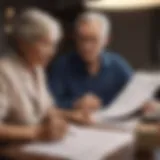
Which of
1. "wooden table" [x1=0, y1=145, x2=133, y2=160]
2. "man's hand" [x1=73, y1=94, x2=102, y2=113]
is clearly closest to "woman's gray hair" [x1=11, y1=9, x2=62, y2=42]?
"man's hand" [x1=73, y1=94, x2=102, y2=113]

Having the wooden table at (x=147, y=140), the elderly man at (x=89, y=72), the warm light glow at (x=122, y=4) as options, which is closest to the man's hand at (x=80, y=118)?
the elderly man at (x=89, y=72)

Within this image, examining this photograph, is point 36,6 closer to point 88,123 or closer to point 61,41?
point 61,41

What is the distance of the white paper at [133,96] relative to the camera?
117cm

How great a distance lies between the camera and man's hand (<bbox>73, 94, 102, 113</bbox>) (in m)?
1.17

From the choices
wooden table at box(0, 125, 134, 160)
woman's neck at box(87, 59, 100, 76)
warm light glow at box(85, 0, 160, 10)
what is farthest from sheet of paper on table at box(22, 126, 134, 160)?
warm light glow at box(85, 0, 160, 10)

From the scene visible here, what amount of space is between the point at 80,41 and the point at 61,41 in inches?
1.7

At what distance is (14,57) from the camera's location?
1161 millimetres

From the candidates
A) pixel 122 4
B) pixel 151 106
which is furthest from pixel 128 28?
pixel 151 106

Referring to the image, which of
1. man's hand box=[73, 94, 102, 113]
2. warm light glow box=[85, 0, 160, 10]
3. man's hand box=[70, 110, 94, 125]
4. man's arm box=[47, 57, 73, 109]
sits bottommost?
man's hand box=[70, 110, 94, 125]

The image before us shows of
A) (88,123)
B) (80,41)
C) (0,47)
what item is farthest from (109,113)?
(0,47)

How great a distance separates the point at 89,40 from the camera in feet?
3.88

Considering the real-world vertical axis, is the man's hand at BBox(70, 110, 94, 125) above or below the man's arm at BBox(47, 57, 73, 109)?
below

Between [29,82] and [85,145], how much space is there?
0.61 ft

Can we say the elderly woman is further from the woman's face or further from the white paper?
the white paper
